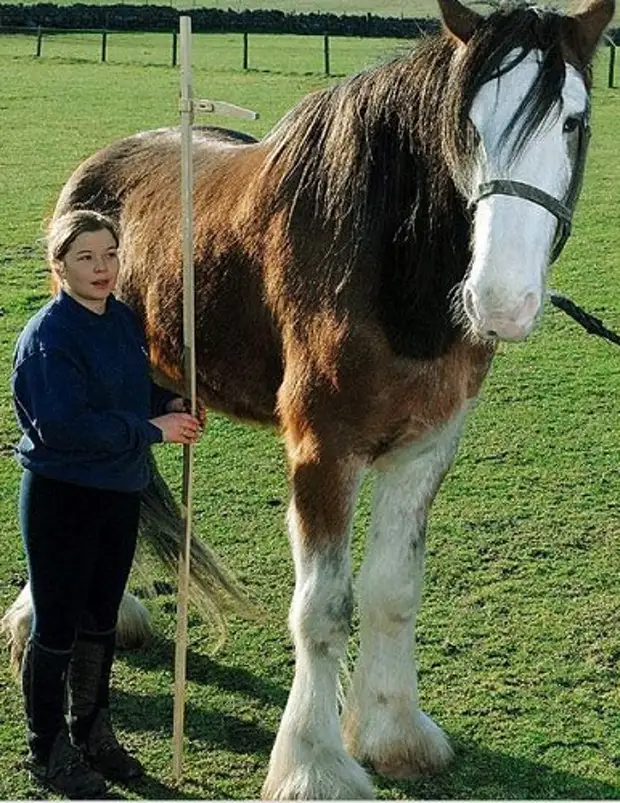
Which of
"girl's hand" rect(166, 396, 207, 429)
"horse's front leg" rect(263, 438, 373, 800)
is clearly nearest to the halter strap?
"horse's front leg" rect(263, 438, 373, 800)

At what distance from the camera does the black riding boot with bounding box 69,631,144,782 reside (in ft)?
11.2

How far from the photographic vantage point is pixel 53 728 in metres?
3.34

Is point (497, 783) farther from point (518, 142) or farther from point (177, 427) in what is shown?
point (518, 142)

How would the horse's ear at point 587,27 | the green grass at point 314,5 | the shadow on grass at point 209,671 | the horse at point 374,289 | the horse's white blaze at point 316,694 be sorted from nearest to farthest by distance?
1. the horse at point 374,289
2. the horse's ear at point 587,27
3. the horse's white blaze at point 316,694
4. the shadow on grass at point 209,671
5. the green grass at point 314,5

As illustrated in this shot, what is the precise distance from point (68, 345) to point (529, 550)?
2.44 m

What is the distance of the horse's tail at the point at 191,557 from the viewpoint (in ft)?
13.1

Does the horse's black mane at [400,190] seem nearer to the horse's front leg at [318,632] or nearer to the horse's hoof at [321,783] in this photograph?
the horse's front leg at [318,632]

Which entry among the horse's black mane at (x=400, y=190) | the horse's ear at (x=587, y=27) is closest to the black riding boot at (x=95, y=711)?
the horse's black mane at (x=400, y=190)

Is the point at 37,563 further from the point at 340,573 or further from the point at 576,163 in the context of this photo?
the point at 576,163

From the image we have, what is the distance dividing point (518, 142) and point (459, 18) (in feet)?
1.27

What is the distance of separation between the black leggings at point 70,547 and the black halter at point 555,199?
1.28 meters

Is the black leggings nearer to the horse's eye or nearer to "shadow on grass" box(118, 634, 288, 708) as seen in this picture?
"shadow on grass" box(118, 634, 288, 708)

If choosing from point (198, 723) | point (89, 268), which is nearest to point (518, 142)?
point (89, 268)

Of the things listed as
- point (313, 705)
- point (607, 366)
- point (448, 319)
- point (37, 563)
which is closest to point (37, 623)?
point (37, 563)
